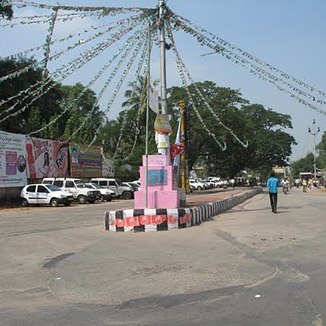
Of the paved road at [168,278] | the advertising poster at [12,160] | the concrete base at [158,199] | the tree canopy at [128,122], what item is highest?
the tree canopy at [128,122]

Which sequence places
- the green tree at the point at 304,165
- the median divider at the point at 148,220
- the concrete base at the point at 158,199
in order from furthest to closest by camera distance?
the green tree at the point at 304,165, the concrete base at the point at 158,199, the median divider at the point at 148,220

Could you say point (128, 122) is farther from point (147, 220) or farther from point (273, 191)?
point (147, 220)

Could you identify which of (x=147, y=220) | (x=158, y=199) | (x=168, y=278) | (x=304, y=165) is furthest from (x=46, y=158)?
(x=304, y=165)

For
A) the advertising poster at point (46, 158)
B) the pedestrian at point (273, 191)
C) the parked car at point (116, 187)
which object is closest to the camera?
the pedestrian at point (273, 191)

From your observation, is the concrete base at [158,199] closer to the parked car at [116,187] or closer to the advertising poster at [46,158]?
the advertising poster at [46,158]

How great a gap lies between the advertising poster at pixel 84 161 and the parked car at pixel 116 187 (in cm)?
151

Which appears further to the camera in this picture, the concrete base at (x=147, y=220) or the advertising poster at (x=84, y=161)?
the advertising poster at (x=84, y=161)

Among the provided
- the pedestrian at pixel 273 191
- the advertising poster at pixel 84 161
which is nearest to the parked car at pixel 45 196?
the advertising poster at pixel 84 161

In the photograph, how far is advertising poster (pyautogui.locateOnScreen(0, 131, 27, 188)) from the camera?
34.9m

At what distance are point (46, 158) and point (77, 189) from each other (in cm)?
355

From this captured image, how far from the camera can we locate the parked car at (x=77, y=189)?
39375 mm

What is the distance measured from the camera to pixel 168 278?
338 inches

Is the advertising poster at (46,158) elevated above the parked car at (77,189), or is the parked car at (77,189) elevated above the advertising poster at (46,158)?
the advertising poster at (46,158)

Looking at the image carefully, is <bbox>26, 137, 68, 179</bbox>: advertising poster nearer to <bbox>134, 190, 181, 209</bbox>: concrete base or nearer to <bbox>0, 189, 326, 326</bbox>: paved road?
<bbox>134, 190, 181, 209</bbox>: concrete base
